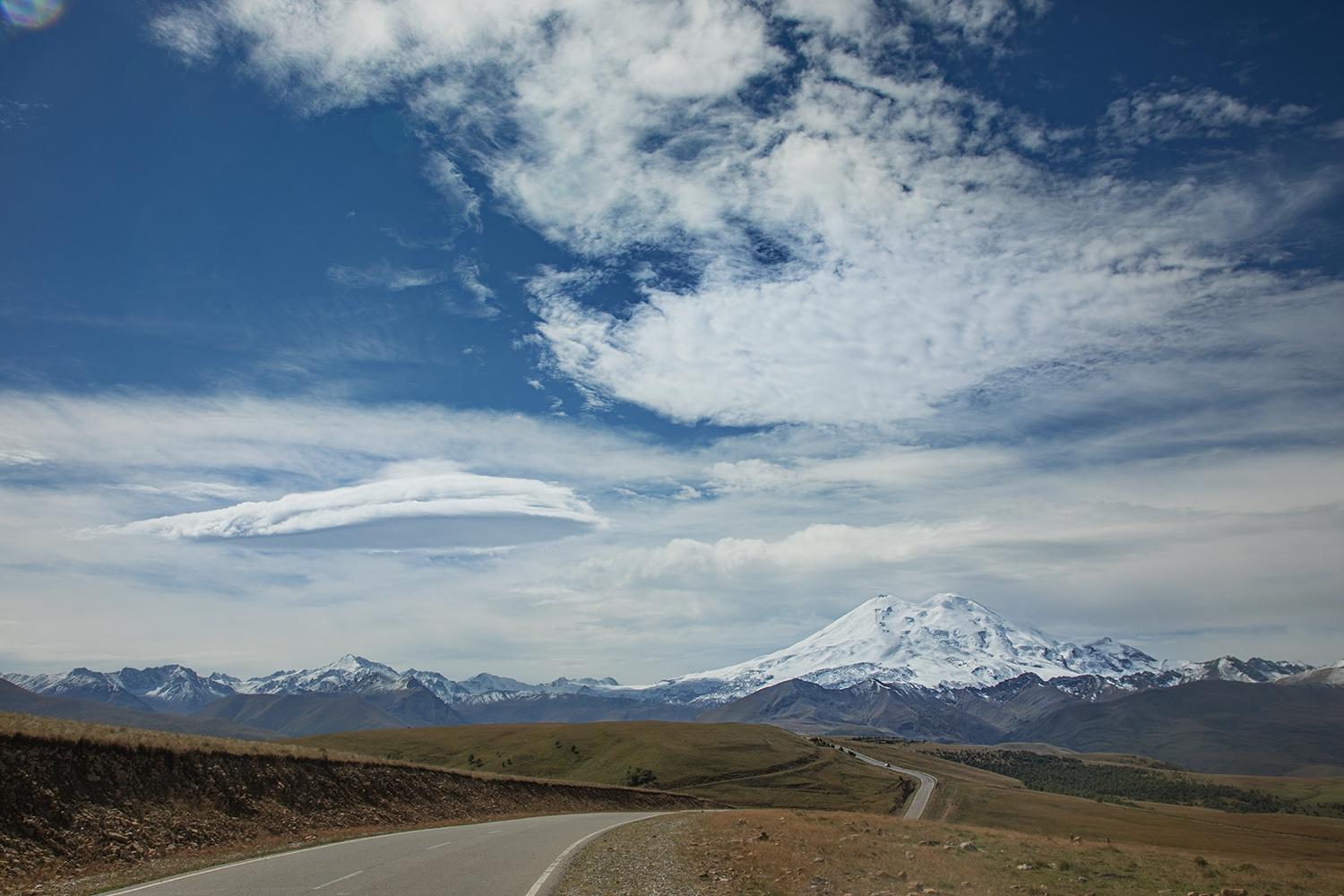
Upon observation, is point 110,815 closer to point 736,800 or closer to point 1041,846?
point 1041,846

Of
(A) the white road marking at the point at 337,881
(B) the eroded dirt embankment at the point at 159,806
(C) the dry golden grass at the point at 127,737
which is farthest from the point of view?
(C) the dry golden grass at the point at 127,737

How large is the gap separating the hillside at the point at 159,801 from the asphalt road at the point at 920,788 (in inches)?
3133

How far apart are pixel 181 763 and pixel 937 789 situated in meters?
130

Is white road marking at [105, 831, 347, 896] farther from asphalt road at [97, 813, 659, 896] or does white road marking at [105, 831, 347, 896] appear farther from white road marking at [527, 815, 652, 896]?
white road marking at [527, 815, 652, 896]

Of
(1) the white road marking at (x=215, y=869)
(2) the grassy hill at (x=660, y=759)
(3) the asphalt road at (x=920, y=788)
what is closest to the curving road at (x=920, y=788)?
(3) the asphalt road at (x=920, y=788)

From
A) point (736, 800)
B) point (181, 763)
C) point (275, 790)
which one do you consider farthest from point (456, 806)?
point (736, 800)

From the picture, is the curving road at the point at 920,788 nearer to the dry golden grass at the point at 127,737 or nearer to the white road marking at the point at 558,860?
the white road marking at the point at 558,860

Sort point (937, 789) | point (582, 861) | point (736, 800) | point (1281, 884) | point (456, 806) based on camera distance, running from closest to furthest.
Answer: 1. point (582, 861)
2. point (1281, 884)
3. point (456, 806)
4. point (736, 800)
5. point (937, 789)

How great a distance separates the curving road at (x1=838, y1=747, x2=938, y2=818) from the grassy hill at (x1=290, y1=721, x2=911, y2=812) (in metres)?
2.41

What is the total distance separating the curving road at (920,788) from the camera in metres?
107

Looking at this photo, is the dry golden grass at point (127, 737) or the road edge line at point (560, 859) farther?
the dry golden grass at point (127, 737)

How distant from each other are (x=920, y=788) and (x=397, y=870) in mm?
134240

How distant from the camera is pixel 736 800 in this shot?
10256cm

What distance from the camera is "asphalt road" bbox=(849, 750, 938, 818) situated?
107 meters
